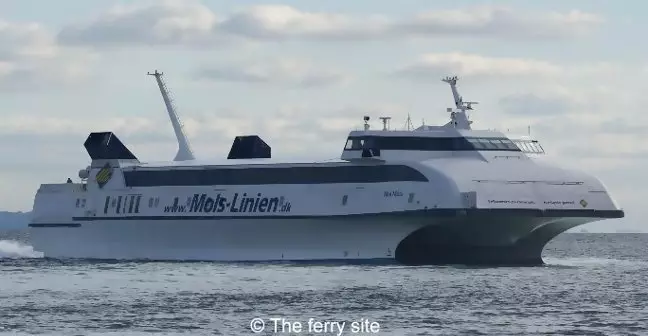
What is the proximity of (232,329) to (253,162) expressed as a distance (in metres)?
27.2

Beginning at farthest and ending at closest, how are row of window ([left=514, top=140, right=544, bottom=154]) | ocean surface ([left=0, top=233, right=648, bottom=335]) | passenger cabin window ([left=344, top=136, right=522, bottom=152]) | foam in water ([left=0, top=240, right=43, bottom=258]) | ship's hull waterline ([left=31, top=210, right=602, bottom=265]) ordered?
foam in water ([left=0, top=240, right=43, bottom=258]), row of window ([left=514, top=140, right=544, bottom=154]), passenger cabin window ([left=344, top=136, right=522, bottom=152]), ship's hull waterline ([left=31, top=210, right=602, bottom=265]), ocean surface ([left=0, top=233, right=648, bottom=335])

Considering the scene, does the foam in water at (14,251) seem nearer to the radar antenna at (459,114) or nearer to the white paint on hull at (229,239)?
the white paint on hull at (229,239)

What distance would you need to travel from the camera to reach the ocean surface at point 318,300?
38750 mm

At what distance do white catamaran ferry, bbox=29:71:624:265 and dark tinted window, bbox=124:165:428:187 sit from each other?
0.05 m

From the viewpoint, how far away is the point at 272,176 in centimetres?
6375

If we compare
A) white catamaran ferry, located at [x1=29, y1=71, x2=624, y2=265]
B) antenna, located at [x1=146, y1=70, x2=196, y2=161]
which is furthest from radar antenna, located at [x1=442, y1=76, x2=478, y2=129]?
antenna, located at [x1=146, y1=70, x2=196, y2=161]

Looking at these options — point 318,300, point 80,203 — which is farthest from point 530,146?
point 80,203

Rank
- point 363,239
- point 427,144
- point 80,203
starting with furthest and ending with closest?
point 80,203 < point 427,144 < point 363,239

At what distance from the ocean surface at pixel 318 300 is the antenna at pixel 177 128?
1392cm

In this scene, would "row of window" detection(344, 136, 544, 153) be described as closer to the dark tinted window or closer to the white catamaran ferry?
the white catamaran ferry

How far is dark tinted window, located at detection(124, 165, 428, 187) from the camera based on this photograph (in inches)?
2381

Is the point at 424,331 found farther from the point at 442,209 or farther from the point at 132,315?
the point at 442,209

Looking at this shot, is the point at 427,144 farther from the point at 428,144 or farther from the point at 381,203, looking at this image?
the point at 381,203

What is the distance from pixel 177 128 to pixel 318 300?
34.7 meters
